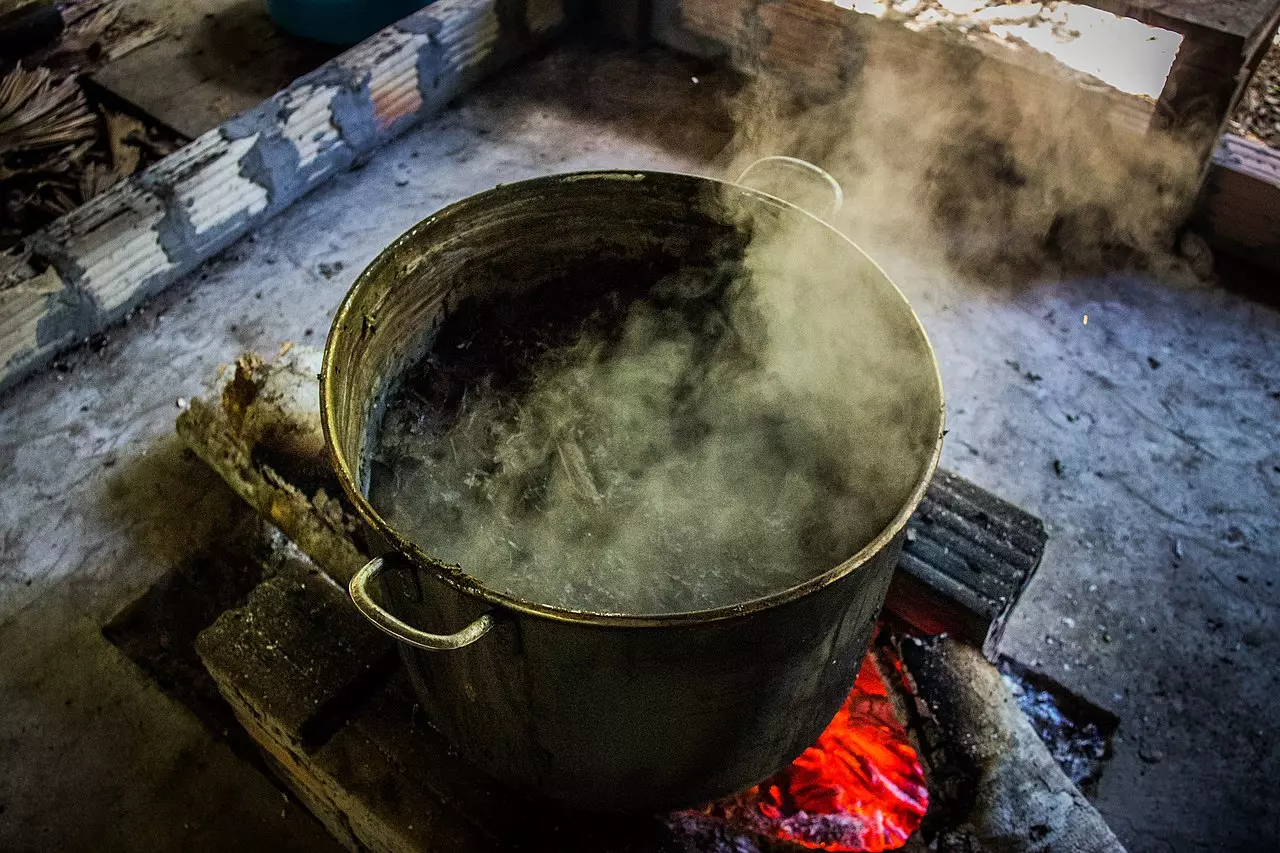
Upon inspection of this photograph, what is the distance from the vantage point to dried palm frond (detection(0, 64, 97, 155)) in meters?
4.82

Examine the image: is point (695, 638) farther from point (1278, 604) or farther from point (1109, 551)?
point (1278, 604)

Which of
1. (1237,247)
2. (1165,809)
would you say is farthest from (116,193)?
(1237,247)

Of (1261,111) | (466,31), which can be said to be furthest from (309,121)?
(1261,111)

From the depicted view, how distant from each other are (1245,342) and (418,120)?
4349 mm

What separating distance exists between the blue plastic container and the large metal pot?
12.6 feet

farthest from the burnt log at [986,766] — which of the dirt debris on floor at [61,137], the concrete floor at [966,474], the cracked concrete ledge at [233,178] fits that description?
the dirt debris on floor at [61,137]

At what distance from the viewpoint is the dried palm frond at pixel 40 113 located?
482 cm

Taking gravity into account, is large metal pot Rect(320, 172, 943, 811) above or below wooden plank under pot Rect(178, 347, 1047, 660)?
above

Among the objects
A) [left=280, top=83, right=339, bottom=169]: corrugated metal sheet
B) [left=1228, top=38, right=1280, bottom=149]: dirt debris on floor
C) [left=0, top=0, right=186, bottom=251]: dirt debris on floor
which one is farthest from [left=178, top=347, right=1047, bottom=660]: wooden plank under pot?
[left=1228, top=38, right=1280, bottom=149]: dirt debris on floor

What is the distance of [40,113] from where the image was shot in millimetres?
4918

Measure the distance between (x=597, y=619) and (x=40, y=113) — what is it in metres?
5.29

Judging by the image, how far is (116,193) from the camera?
3.78 metres

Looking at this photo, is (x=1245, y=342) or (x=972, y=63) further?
(x=972, y=63)

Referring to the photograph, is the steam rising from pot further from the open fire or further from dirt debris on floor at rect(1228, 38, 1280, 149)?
dirt debris on floor at rect(1228, 38, 1280, 149)
